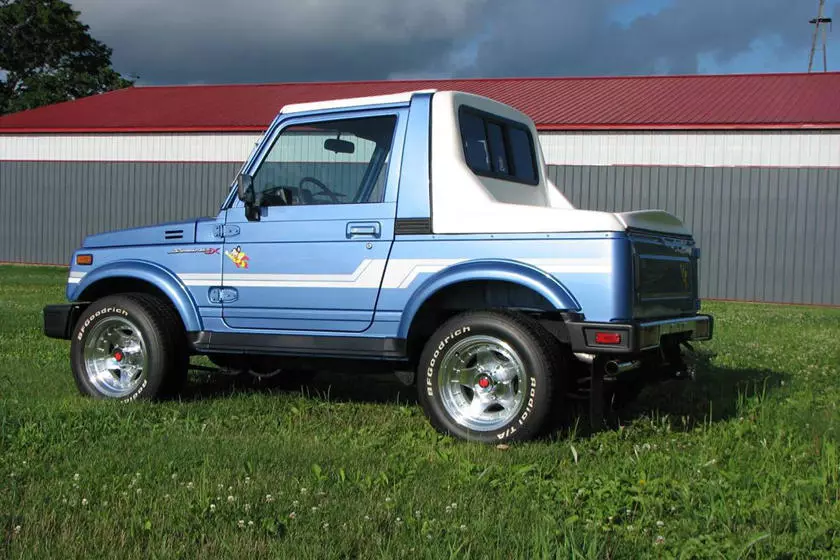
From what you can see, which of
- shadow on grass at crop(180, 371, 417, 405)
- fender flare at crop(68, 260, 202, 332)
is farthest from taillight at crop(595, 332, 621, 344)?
fender flare at crop(68, 260, 202, 332)

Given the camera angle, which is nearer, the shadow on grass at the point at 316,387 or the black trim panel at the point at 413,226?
the black trim panel at the point at 413,226

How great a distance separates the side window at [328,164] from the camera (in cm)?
594

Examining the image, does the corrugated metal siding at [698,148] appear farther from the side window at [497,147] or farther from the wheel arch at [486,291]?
the wheel arch at [486,291]

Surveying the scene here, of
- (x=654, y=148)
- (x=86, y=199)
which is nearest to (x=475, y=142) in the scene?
(x=654, y=148)

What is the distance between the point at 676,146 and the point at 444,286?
16.2m

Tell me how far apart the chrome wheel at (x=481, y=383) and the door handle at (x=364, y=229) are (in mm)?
920

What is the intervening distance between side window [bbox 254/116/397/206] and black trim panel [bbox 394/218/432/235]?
27 centimetres

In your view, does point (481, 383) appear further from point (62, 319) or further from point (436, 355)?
point (62, 319)

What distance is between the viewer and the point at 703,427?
5797 mm

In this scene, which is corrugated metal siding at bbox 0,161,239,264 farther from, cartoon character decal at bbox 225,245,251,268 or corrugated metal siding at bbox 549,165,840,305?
cartoon character decal at bbox 225,245,251,268

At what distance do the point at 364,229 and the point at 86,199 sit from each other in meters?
21.9

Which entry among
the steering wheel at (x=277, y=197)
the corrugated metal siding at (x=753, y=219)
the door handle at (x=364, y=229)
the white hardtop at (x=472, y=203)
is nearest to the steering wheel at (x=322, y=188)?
the steering wheel at (x=277, y=197)

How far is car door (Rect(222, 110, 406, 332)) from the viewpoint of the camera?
5758mm

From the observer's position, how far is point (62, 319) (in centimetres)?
679
